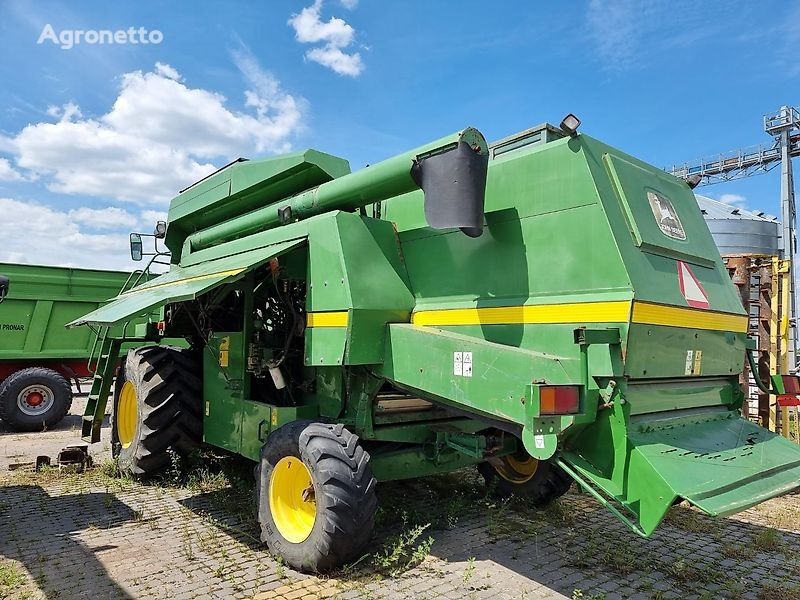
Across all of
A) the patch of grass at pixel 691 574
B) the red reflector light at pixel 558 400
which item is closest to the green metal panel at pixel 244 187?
the red reflector light at pixel 558 400

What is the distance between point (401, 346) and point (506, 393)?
920 millimetres

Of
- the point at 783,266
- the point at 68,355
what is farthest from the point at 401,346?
the point at 68,355

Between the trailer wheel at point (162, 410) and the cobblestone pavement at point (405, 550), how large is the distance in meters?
0.32

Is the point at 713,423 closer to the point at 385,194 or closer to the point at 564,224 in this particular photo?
the point at 564,224

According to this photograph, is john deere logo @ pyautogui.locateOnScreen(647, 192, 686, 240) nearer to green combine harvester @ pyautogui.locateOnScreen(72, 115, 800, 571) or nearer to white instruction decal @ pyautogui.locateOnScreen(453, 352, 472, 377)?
green combine harvester @ pyautogui.locateOnScreen(72, 115, 800, 571)

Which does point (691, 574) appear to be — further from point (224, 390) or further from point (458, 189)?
point (224, 390)

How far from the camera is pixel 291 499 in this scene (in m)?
4.38

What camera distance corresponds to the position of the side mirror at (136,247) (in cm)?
761

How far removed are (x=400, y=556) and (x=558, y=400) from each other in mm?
1843

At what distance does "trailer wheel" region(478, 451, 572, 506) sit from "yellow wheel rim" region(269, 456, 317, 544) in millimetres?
2077

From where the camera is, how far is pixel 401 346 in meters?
4.21

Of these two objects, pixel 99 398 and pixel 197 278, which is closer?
pixel 197 278

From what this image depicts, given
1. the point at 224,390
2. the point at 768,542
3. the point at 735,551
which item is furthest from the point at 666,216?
the point at 224,390

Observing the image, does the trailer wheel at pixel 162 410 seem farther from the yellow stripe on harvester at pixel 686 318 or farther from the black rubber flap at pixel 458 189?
the yellow stripe on harvester at pixel 686 318
